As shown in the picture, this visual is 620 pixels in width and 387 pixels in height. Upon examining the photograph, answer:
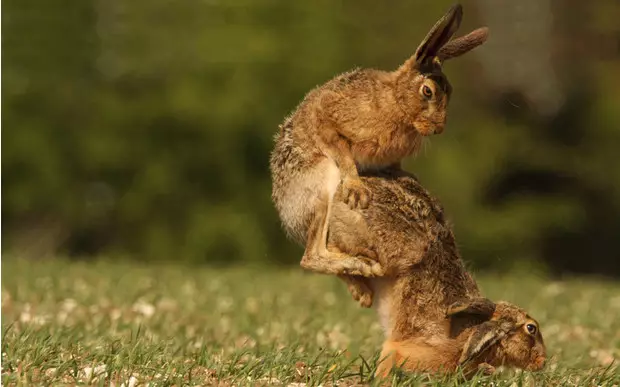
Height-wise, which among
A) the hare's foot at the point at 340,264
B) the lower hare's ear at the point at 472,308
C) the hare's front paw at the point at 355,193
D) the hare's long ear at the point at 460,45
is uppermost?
the hare's long ear at the point at 460,45

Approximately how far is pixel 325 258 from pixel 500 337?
1016mm

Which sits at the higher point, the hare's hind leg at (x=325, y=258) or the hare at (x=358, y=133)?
the hare at (x=358, y=133)

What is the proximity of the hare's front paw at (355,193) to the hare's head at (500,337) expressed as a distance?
0.74 m

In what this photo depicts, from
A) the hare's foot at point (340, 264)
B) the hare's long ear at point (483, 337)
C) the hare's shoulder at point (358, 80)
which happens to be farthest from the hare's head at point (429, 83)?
the hare's long ear at point (483, 337)

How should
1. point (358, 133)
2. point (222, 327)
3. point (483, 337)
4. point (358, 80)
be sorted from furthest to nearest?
1. point (222, 327)
2. point (358, 80)
3. point (358, 133)
4. point (483, 337)

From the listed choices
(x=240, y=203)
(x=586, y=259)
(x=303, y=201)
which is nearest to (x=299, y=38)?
(x=240, y=203)

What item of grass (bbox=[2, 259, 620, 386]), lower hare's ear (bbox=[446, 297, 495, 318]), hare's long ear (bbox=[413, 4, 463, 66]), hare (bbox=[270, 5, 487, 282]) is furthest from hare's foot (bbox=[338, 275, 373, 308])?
hare's long ear (bbox=[413, 4, 463, 66])

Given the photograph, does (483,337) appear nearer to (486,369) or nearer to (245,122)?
(486,369)

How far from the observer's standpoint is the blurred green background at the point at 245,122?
21219 mm

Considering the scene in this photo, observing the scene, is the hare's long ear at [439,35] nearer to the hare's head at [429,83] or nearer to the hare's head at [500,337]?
the hare's head at [429,83]

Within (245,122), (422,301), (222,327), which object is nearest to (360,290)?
(422,301)

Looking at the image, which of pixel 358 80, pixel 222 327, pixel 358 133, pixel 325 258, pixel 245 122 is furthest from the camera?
pixel 245 122

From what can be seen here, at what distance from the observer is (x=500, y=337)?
5781mm

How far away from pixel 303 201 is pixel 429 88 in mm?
921
